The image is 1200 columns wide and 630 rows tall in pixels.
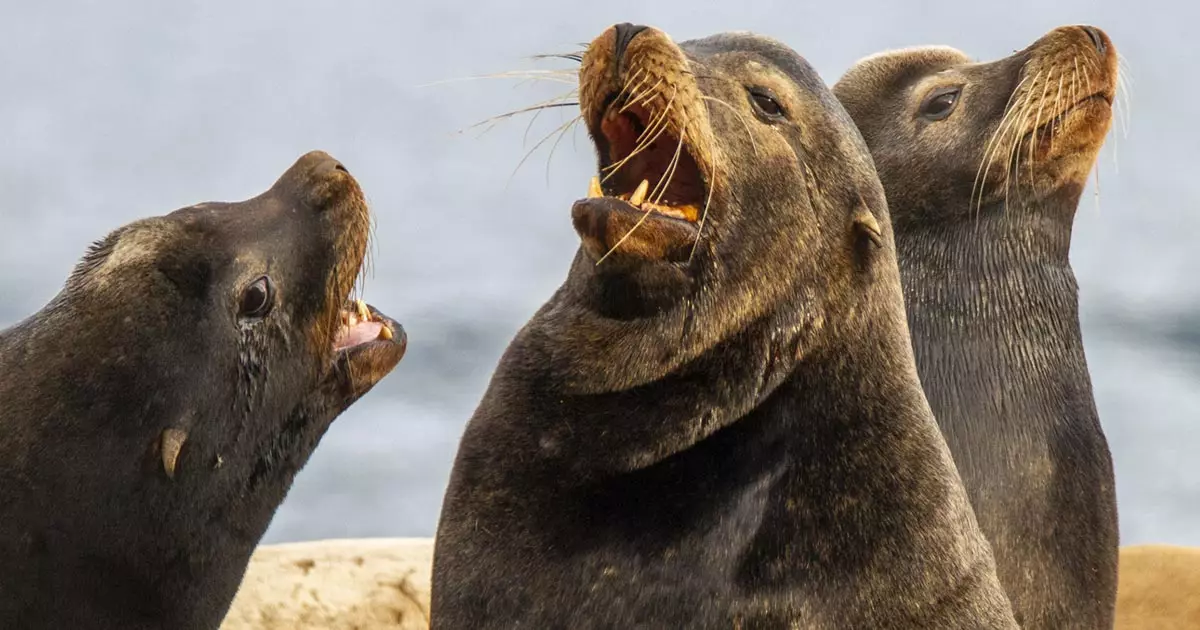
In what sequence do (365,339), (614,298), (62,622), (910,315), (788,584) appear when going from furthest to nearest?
1. (910,315)
2. (365,339)
3. (62,622)
4. (614,298)
5. (788,584)

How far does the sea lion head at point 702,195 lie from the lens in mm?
5523

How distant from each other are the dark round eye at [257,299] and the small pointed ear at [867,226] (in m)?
2.27

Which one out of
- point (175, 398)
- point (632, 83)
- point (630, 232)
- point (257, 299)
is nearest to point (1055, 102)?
point (632, 83)

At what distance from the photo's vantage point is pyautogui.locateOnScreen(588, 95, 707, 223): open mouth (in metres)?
5.57

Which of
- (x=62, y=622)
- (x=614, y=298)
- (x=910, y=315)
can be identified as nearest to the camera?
(x=614, y=298)

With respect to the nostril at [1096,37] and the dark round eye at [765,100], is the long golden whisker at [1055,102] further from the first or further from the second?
the dark round eye at [765,100]

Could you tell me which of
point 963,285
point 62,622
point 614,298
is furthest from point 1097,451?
point 62,622

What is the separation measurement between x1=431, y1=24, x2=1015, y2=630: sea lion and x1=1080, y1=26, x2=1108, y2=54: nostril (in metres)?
2.50

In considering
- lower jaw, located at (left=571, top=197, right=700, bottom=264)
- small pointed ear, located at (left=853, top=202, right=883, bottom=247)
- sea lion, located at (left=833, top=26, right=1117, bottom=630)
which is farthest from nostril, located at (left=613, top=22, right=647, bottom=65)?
sea lion, located at (left=833, top=26, right=1117, bottom=630)

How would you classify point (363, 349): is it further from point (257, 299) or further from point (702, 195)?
point (702, 195)

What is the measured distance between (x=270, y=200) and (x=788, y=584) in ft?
9.36

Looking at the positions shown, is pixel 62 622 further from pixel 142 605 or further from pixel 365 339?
pixel 365 339

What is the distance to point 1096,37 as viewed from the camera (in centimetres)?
796

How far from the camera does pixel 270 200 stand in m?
7.07
